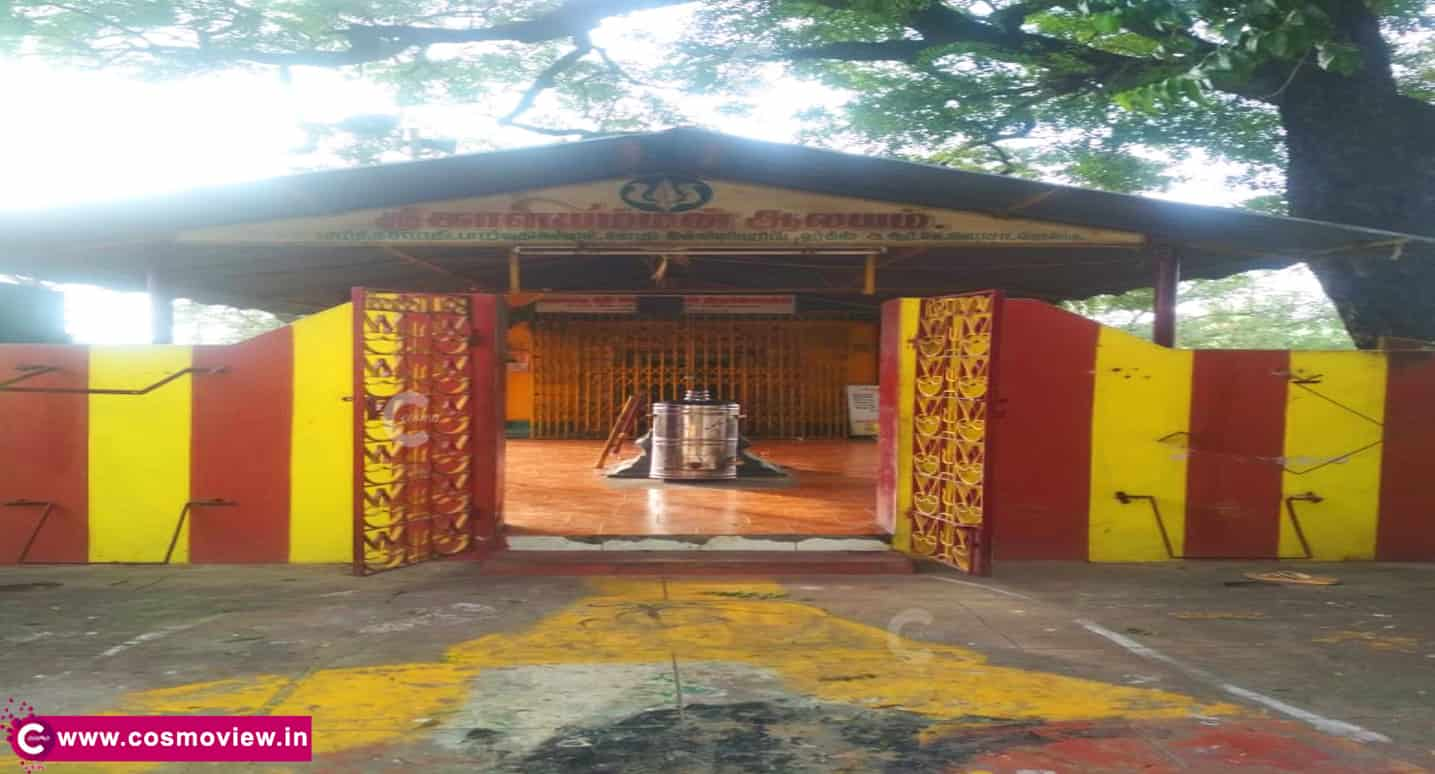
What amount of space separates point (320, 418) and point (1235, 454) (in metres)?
7.19

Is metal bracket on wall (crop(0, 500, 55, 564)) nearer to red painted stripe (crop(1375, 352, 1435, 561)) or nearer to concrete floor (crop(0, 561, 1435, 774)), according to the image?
concrete floor (crop(0, 561, 1435, 774))

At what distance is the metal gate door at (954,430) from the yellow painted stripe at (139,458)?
568cm

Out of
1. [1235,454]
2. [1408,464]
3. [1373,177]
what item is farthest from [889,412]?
[1373,177]

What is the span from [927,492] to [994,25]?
6.89 meters

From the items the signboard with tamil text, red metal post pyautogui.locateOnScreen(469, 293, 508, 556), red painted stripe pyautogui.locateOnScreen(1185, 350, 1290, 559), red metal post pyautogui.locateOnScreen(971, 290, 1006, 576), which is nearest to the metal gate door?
red metal post pyautogui.locateOnScreen(971, 290, 1006, 576)

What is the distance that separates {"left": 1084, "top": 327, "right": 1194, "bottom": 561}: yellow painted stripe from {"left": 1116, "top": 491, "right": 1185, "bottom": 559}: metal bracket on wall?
3 cm

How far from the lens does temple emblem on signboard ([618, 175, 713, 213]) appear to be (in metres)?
7.81

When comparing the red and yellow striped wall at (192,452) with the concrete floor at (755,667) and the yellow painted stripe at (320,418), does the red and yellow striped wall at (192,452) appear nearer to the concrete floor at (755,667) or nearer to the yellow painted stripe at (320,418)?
the yellow painted stripe at (320,418)

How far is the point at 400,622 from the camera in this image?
5.64 meters

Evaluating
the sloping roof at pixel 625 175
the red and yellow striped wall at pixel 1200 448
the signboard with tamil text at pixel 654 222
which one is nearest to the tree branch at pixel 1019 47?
the sloping roof at pixel 625 175

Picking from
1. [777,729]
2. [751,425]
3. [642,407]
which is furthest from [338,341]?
[751,425]

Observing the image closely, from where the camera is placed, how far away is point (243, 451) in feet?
23.9

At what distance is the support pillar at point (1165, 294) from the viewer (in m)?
8.02

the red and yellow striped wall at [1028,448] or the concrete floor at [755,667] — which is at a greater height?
the red and yellow striped wall at [1028,448]
